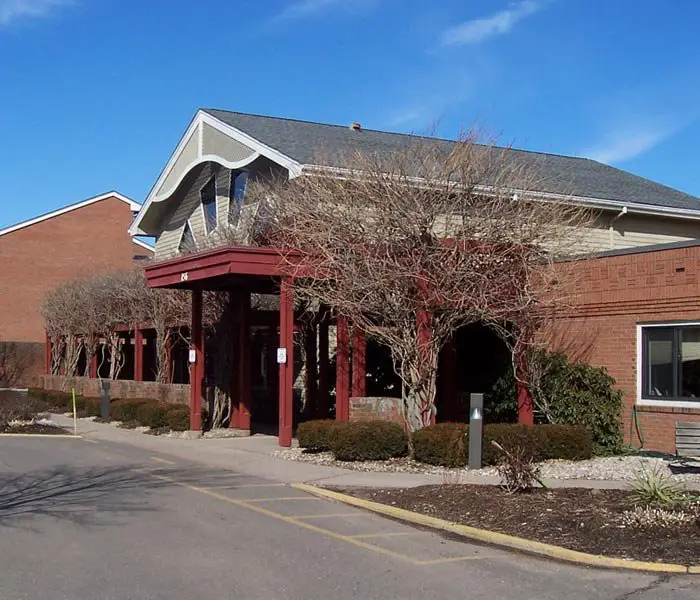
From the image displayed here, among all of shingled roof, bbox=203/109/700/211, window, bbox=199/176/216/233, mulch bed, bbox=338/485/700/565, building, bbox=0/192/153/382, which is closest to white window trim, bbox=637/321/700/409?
mulch bed, bbox=338/485/700/565

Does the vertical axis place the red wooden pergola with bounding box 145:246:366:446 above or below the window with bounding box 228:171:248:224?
below

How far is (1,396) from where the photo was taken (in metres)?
30.0

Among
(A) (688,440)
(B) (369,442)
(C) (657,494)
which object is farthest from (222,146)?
(C) (657,494)

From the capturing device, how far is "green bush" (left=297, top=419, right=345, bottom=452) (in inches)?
582

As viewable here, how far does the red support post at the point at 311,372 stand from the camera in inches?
863

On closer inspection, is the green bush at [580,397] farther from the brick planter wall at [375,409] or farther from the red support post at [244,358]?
the red support post at [244,358]

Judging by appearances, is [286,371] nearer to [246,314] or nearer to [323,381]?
[246,314]

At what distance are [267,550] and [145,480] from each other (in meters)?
→ 5.32

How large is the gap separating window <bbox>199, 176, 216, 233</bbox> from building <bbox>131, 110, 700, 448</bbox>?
4 centimetres

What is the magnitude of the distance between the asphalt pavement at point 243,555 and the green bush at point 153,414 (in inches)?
348

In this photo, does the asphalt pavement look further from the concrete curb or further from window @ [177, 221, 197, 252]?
window @ [177, 221, 197, 252]

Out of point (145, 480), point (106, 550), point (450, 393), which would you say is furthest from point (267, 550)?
point (450, 393)

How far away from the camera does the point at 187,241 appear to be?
25.1m

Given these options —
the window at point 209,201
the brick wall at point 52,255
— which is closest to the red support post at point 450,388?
the window at point 209,201
